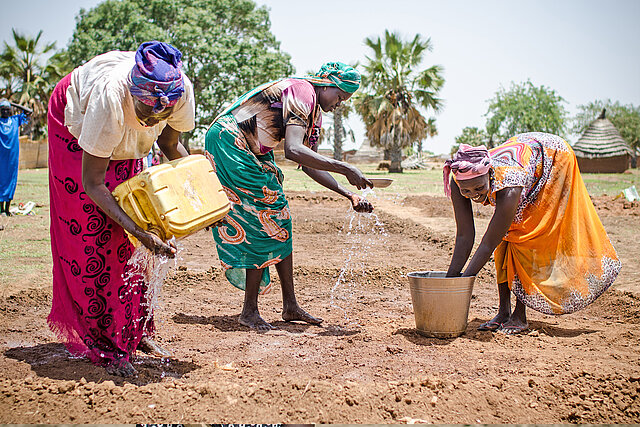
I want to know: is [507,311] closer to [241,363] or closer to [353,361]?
[353,361]

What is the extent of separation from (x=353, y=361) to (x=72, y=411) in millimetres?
1420

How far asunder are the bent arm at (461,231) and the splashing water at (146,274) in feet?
5.56

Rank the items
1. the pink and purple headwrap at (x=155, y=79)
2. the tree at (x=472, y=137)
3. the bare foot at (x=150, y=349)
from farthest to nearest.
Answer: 1. the tree at (x=472, y=137)
2. the bare foot at (x=150, y=349)
3. the pink and purple headwrap at (x=155, y=79)

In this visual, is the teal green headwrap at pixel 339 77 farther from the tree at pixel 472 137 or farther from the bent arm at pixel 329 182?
the tree at pixel 472 137

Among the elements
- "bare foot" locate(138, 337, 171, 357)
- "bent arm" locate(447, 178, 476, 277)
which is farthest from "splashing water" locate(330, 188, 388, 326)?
"bare foot" locate(138, 337, 171, 357)

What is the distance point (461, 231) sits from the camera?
3574mm

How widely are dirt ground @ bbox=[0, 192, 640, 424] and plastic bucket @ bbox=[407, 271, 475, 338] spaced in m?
0.08

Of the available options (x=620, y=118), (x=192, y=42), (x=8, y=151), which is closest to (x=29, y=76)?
(x=192, y=42)

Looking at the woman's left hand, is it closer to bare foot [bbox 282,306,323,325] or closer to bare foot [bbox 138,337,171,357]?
bare foot [bbox 282,306,323,325]

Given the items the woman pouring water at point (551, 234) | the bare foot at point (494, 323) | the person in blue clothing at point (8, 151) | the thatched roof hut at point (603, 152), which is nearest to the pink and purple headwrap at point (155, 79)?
the woman pouring water at point (551, 234)

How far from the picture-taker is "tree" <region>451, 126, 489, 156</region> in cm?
3522

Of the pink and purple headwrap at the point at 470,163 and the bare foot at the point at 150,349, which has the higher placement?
the pink and purple headwrap at the point at 470,163

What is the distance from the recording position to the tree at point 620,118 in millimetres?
46906

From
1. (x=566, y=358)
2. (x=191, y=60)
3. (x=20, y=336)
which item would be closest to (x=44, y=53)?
(x=191, y=60)
